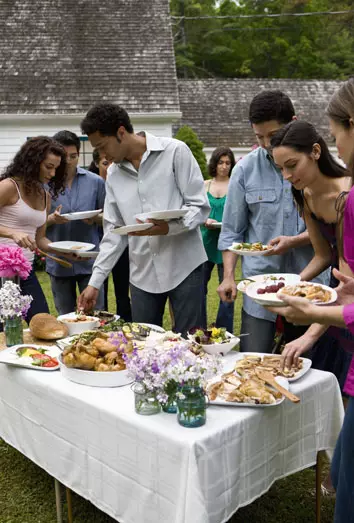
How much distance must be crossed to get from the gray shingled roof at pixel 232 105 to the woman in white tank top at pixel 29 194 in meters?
11.7

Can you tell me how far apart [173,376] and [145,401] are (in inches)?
6.8

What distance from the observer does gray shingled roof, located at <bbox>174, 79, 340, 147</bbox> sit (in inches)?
609

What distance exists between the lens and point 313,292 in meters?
2.01

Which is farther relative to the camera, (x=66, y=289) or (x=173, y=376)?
(x=66, y=289)

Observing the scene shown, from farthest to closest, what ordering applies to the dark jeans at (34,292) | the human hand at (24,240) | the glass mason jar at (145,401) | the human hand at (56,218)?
the human hand at (56,218)
the dark jeans at (34,292)
the human hand at (24,240)
the glass mason jar at (145,401)

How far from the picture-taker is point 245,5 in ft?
94.3

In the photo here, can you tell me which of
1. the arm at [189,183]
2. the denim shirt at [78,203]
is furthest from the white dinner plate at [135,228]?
the denim shirt at [78,203]

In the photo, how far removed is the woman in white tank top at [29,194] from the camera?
3652 mm

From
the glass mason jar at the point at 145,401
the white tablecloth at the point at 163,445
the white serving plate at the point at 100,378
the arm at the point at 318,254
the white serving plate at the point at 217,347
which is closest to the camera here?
the white tablecloth at the point at 163,445

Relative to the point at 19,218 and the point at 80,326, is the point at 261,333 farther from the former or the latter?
the point at 19,218

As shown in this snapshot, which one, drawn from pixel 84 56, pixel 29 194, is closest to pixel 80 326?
pixel 29 194

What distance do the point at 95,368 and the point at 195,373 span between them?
22.4 inches

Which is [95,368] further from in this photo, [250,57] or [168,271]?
[250,57]

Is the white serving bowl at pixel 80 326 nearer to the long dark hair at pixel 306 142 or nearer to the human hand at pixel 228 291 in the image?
the human hand at pixel 228 291
